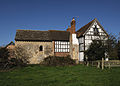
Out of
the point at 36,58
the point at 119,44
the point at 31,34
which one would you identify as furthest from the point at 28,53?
the point at 119,44

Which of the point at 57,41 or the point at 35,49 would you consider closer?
the point at 35,49

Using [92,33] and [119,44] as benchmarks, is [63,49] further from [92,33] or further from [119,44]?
[119,44]

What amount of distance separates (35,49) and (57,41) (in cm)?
510

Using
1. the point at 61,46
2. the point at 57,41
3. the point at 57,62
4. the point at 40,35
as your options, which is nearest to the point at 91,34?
the point at 61,46

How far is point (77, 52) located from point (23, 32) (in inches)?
494

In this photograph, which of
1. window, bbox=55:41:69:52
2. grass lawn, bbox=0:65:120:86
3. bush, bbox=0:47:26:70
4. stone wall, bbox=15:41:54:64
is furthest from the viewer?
window, bbox=55:41:69:52

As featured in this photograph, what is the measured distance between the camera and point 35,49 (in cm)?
2764

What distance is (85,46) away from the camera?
2491 centimetres

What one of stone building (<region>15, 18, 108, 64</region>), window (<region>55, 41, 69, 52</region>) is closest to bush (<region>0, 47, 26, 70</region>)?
stone building (<region>15, 18, 108, 64</region>)

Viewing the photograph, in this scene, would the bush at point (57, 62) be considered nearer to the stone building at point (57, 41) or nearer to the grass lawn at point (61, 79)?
the stone building at point (57, 41)

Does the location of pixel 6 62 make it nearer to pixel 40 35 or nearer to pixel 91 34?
pixel 40 35

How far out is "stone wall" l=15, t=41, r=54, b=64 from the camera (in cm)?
2709

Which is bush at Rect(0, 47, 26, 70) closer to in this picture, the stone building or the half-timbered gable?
the stone building

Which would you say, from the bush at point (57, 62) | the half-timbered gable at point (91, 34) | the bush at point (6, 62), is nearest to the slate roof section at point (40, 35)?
the half-timbered gable at point (91, 34)
